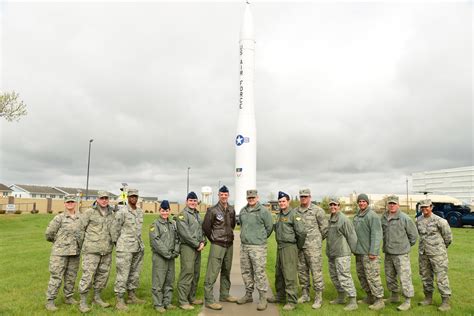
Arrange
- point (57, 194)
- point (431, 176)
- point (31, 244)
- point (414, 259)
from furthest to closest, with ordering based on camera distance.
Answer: point (431, 176) < point (57, 194) < point (31, 244) < point (414, 259)

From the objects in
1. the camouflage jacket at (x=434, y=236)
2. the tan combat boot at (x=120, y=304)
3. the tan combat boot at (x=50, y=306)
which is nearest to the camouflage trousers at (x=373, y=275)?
the camouflage jacket at (x=434, y=236)

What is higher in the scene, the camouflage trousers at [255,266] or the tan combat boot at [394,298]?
the camouflage trousers at [255,266]

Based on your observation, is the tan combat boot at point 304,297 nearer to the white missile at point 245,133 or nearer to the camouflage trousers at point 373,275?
the camouflage trousers at point 373,275

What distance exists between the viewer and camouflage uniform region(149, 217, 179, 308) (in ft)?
20.6

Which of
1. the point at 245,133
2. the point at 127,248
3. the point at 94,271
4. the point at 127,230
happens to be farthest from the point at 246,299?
the point at 245,133

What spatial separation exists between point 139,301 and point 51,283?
5.22 ft

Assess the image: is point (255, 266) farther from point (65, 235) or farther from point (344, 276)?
point (65, 235)

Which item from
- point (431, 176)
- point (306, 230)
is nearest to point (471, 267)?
point (306, 230)

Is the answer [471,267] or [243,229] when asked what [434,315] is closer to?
[243,229]

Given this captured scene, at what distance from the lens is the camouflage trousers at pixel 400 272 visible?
21.1 feet

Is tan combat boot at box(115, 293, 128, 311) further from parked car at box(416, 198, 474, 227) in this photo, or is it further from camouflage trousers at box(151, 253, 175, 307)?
parked car at box(416, 198, 474, 227)

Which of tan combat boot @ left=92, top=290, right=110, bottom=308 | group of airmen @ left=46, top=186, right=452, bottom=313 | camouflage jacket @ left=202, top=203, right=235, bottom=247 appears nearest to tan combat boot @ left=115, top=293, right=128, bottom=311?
group of airmen @ left=46, top=186, right=452, bottom=313

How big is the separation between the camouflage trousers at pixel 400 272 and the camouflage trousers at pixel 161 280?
415 centimetres

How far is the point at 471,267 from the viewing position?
33.2ft
